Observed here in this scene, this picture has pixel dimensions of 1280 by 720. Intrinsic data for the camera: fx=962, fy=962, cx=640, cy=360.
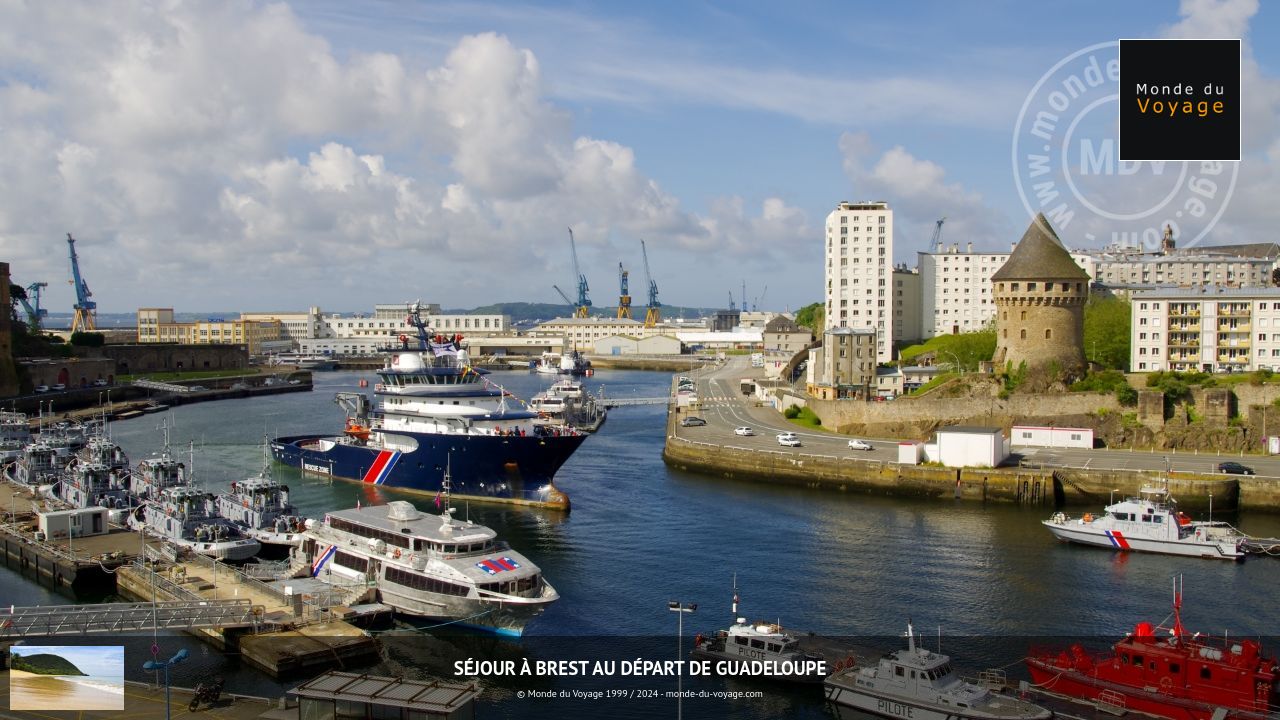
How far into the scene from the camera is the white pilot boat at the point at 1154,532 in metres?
25.4

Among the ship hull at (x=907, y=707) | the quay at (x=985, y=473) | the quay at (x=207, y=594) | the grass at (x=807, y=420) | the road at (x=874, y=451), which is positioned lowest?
the ship hull at (x=907, y=707)

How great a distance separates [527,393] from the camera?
77500mm

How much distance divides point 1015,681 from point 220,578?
16786 millimetres

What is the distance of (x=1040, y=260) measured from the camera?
43.4 metres

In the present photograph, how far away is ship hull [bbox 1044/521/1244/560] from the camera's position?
2516 cm

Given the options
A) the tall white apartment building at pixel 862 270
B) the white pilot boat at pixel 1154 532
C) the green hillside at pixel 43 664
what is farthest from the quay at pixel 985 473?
the green hillside at pixel 43 664

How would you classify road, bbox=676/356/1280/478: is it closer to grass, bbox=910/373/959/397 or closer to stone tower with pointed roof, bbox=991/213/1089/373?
grass, bbox=910/373/959/397

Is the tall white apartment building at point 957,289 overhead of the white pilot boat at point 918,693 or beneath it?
overhead

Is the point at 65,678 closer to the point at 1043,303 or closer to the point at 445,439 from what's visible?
the point at 445,439

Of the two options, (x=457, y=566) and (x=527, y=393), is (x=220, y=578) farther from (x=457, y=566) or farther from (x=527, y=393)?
(x=527, y=393)

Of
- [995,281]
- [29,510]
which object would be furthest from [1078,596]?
[29,510]

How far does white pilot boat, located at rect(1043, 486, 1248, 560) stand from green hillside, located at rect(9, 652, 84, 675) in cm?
2423

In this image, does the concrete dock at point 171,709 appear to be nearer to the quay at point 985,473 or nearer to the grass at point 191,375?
the quay at point 985,473

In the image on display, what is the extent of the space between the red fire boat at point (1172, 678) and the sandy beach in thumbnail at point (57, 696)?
14793 millimetres
